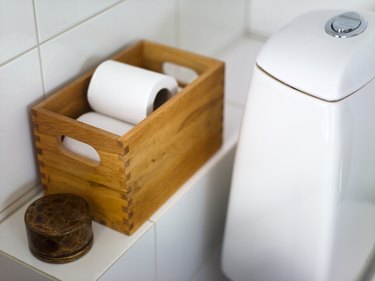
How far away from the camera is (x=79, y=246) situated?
0.92 m

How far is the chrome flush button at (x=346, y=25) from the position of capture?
0.95 metres

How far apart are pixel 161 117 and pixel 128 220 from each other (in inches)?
6.1

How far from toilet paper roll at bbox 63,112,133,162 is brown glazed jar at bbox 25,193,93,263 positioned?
68 millimetres

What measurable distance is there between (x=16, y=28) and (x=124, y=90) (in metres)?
0.18

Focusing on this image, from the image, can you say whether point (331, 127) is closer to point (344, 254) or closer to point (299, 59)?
point (299, 59)

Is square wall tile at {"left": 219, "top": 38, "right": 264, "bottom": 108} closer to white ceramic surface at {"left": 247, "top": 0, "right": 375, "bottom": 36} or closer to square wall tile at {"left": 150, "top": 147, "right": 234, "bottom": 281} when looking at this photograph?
white ceramic surface at {"left": 247, "top": 0, "right": 375, "bottom": 36}

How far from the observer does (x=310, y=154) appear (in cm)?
92

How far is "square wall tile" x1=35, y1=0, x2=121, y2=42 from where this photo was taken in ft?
3.06

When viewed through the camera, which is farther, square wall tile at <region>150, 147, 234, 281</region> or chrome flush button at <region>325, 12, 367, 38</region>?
square wall tile at <region>150, 147, 234, 281</region>

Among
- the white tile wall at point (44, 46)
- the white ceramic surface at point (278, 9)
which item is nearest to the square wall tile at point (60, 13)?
the white tile wall at point (44, 46)

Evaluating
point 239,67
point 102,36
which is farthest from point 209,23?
point 102,36

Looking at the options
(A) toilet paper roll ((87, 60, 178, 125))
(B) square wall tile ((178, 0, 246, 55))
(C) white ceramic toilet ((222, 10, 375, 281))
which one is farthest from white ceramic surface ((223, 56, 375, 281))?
(B) square wall tile ((178, 0, 246, 55))

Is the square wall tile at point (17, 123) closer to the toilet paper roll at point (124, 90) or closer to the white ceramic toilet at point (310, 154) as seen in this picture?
the toilet paper roll at point (124, 90)

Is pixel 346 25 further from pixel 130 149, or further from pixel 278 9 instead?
pixel 278 9
